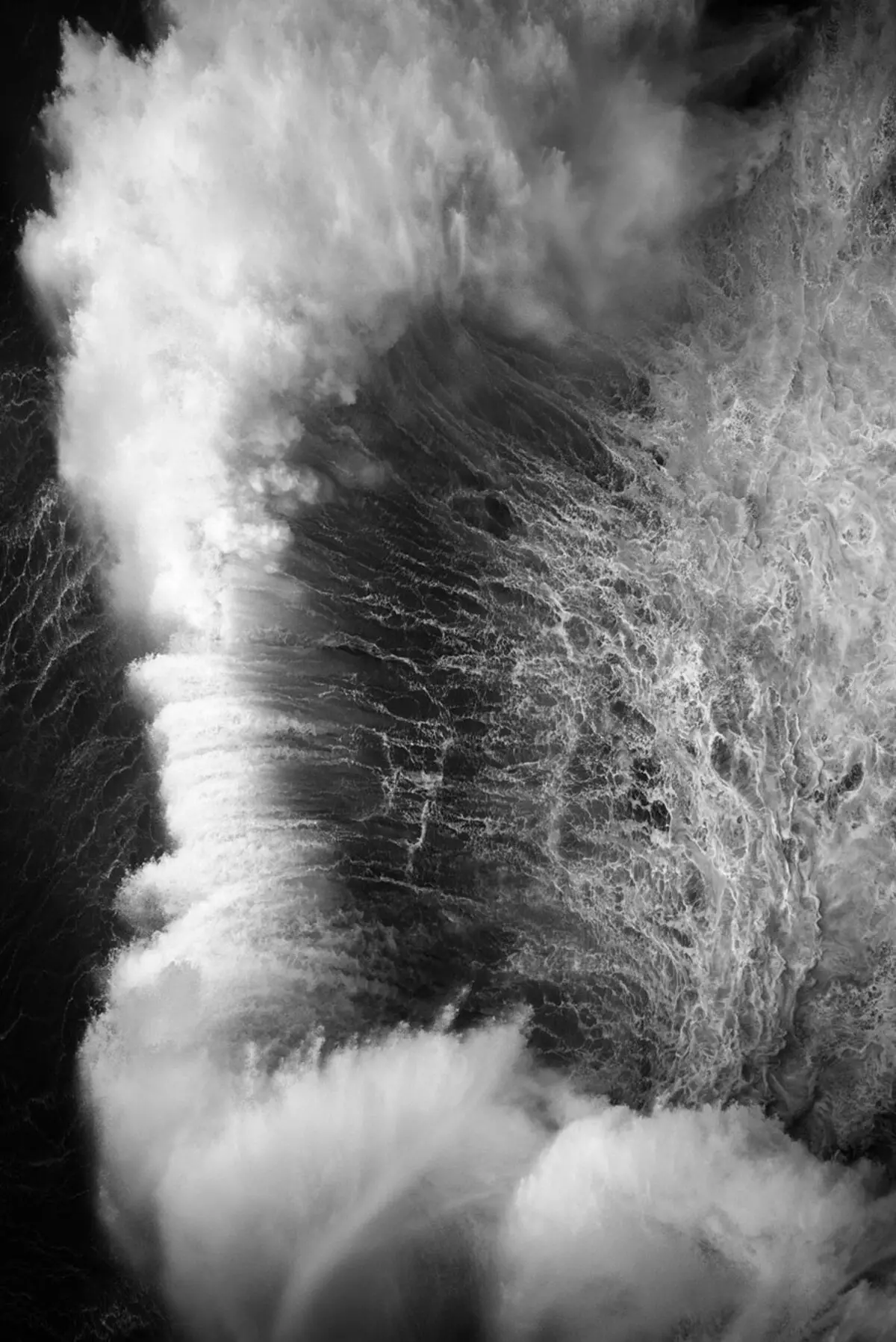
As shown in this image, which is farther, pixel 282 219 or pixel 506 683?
pixel 506 683

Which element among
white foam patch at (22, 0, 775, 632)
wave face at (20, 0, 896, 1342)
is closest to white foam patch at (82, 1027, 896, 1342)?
Result: wave face at (20, 0, 896, 1342)

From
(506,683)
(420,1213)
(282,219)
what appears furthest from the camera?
(506,683)

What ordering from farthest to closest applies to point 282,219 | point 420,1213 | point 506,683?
point 506,683
point 420,1213
point 282,219

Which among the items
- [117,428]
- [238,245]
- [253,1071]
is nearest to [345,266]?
[238,245]

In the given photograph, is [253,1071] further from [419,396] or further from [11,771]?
[419,396]

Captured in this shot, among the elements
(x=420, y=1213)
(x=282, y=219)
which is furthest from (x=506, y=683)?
(x=420, y=1213)

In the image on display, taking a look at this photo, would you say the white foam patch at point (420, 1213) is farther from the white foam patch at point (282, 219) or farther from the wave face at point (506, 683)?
the white foam patch at point (282, 219)

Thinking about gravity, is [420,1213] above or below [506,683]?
below

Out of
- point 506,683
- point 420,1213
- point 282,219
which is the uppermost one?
point 282,219

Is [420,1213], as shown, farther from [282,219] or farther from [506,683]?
[282,219]
